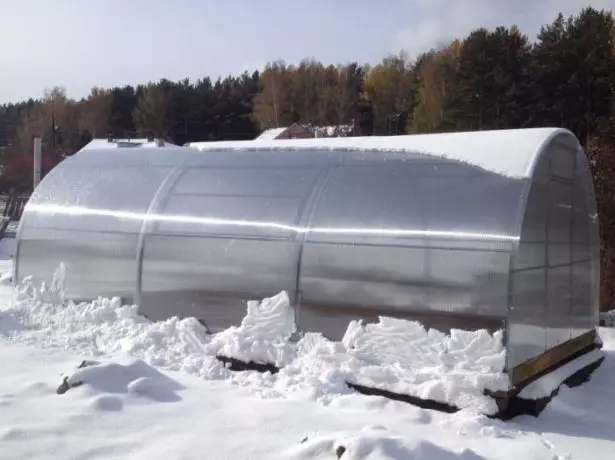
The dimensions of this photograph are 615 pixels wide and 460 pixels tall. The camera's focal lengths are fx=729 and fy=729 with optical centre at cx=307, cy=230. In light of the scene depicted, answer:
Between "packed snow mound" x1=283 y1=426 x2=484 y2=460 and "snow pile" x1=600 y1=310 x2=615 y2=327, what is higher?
"packed snow mound" x1=283 y1=426 x2=484 y2=460

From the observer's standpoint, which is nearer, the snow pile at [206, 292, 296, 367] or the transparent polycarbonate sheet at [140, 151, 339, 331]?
the snow pile at [206, 292, 296, 367]

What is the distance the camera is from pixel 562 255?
25.9 feet

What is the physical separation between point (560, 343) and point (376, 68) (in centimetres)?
5029

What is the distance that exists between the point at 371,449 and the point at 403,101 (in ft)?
151

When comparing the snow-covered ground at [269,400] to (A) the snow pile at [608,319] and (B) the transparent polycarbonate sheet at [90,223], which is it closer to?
(B) the transparent polycarbonate sheet at [90,223]

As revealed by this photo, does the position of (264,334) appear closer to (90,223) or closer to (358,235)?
(358,235)

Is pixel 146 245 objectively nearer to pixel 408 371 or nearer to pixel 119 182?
pixel 119 182

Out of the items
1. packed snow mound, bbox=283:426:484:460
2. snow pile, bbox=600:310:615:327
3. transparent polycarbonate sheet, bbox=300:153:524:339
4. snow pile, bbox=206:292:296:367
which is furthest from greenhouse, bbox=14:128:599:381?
snow pile, bbox=600:310:615:327

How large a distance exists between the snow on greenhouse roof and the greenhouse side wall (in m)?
0.13

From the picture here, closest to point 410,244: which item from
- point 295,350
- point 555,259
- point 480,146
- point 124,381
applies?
point 480,146

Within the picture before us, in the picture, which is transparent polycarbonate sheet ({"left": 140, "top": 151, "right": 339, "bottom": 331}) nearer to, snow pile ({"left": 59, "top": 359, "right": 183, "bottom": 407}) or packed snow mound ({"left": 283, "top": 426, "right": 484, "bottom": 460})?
snow pile ({"left": 59, "top": 359, "right": 183, "bottom": 407})

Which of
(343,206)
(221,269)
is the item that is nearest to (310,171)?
(343,206)

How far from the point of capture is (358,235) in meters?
7.38

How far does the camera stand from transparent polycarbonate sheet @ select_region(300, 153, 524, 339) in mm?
6605
